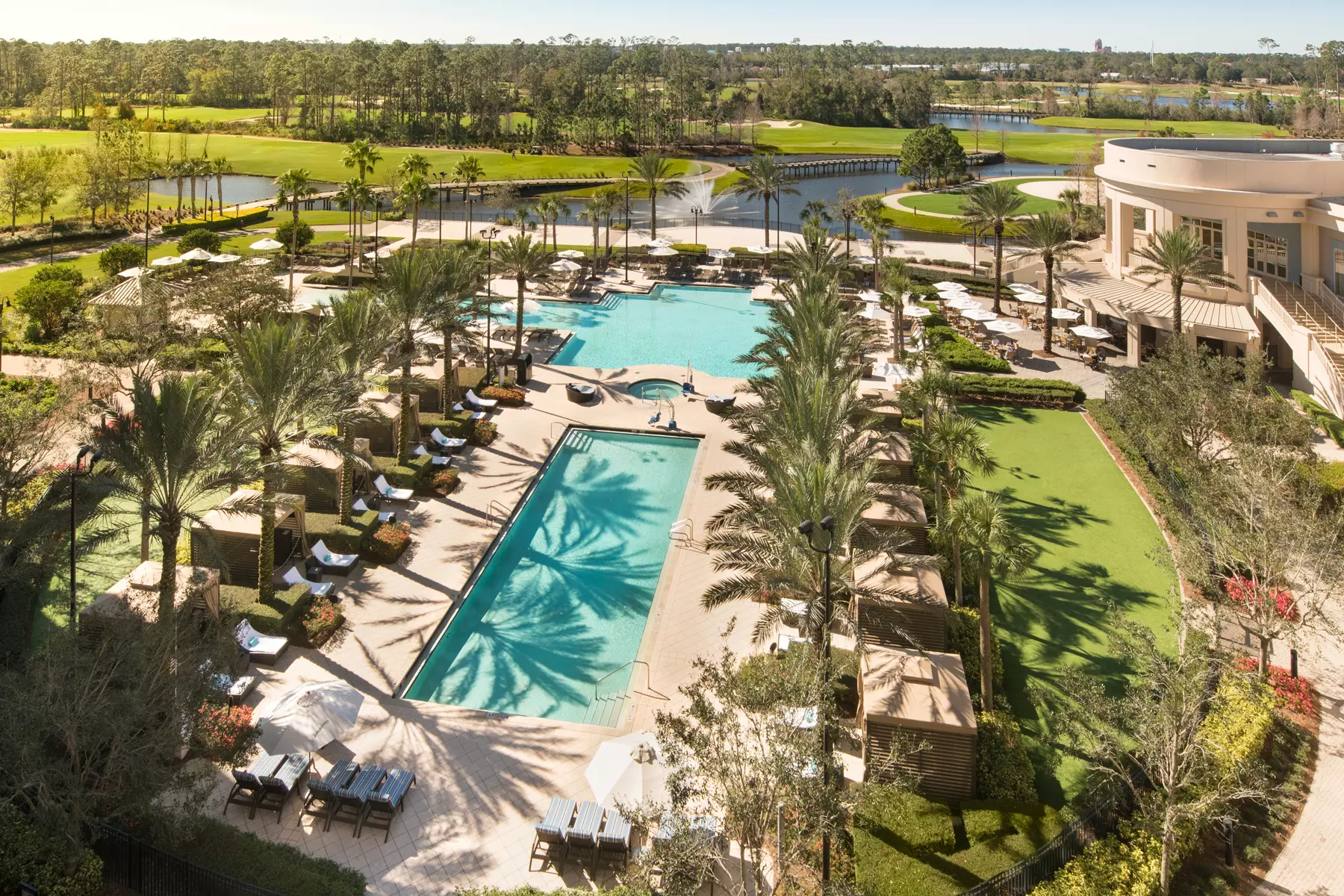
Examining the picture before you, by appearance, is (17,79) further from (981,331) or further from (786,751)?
(786,751)

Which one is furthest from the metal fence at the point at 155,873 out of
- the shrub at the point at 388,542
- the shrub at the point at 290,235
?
the shrub at the point at 290,235

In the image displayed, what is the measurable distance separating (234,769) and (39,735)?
3771 millimetres

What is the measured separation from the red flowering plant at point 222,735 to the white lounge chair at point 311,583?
6.80 meters

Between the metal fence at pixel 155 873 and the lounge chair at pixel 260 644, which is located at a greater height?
the lounge chair at pixel 260 644

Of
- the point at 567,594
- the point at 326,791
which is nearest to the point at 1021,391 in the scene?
the point at 567,594

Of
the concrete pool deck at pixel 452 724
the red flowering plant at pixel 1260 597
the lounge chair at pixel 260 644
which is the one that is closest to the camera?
the concrete pool deck at pixel 452 724

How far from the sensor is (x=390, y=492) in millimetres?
29781

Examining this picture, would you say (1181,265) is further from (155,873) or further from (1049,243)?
(155,873)

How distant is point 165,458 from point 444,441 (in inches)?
598

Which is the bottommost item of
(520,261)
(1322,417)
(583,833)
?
(583,833)

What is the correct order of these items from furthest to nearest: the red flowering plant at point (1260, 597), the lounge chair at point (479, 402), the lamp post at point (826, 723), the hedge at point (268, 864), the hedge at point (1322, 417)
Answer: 1. the lounge chair at point (479, 402)
2. the hedge at point (1322, 417)
3. the red flowering plant at point (1260, 597)
4. the hedge at point (268, 864)
5. the lamp post at point (826, 723)

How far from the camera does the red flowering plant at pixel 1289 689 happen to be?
786 inches

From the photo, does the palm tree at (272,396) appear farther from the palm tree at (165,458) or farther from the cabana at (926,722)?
the cabana at (926,722)

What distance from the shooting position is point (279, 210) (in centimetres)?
8306
